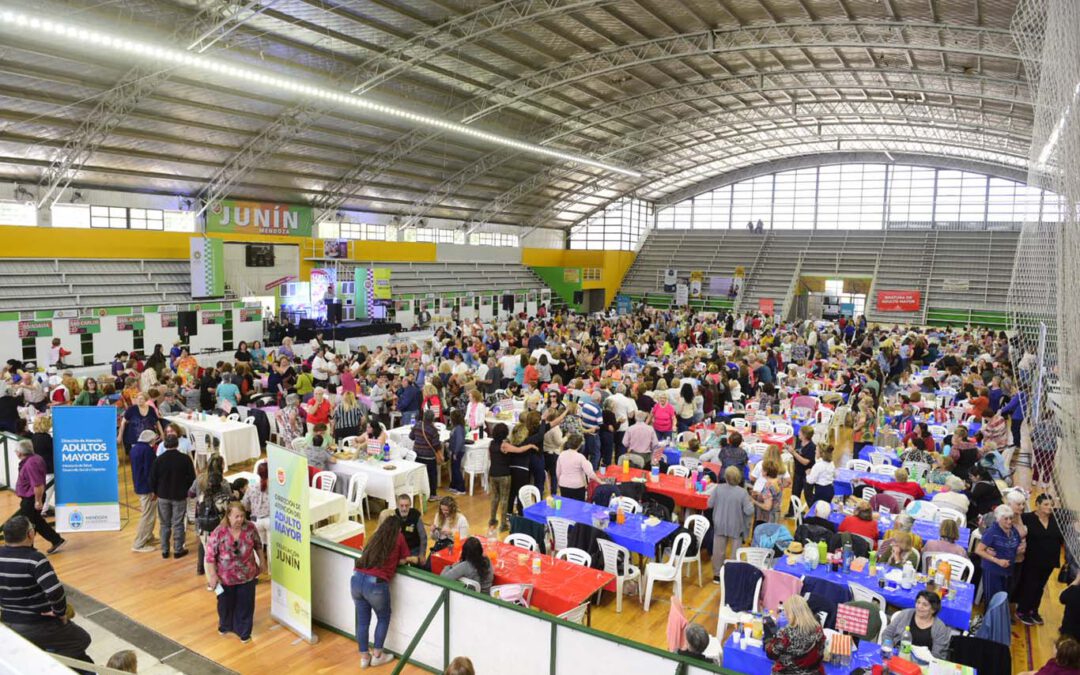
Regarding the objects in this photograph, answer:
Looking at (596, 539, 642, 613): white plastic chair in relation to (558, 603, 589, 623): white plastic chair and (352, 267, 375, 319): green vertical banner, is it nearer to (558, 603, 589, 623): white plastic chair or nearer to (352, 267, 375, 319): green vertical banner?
(558, 603, 589, 623): white plastic chair

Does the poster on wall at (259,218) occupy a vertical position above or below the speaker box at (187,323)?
above

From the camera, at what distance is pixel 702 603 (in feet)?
22.2

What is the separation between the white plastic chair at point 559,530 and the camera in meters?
6.88

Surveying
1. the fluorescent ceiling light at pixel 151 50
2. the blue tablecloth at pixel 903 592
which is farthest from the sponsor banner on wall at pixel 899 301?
the blue tablecloth at pixel 903 592

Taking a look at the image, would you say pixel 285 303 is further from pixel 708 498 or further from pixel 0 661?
pixel 0 661

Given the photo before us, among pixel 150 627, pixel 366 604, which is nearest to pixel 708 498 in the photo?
pixel 366 604

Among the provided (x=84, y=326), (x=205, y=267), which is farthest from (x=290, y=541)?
(x=205, y=267)

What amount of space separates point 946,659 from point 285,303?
2202 centimetres

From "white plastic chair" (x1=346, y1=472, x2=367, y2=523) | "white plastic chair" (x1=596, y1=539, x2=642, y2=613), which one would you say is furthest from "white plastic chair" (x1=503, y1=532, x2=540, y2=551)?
"white plastic chair" (x1=346, y1=472, x2=367, y2=523)

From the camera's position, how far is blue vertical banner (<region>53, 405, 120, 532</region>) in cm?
776

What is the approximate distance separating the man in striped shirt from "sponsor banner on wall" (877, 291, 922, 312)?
1300 inches

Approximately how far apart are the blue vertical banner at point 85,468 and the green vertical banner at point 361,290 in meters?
15.6

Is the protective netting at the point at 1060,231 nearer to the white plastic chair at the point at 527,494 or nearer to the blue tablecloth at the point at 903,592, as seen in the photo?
the blue tablecloth at the point at 903,592

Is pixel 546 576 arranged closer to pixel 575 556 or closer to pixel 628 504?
pixel 575 556
